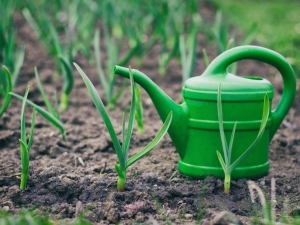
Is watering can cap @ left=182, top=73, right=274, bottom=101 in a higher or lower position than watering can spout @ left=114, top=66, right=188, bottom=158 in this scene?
higher

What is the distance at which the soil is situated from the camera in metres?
1.45

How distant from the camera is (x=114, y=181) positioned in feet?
5.30

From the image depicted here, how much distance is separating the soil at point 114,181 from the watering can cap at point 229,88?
0.25m

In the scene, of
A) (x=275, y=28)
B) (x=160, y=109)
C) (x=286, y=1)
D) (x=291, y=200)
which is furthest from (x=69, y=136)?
(x=286, y=1)

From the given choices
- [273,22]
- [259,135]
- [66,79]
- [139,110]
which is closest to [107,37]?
[66,79]

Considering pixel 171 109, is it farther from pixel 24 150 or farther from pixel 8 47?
pixel 8 47

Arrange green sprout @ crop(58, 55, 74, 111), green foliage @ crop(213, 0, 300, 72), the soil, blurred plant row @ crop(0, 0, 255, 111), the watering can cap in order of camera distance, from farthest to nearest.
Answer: green foliage @ crop(213, 0, 300, 72), blurred plant row @ crop(0, 0, 255, 111), green sprout @ crop(58, 55, 74, 111), the watering can cap, the soil

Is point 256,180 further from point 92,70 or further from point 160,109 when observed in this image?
point 92,70

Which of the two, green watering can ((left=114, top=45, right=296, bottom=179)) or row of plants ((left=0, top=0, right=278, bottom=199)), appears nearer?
row of plants ((left=0, top=0, right=278, bottom=199))

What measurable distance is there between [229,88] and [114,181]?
439 mm

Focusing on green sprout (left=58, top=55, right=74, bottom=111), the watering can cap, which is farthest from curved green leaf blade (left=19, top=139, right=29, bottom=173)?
green sprout (left=58, top=55, right=74, bottom=111)

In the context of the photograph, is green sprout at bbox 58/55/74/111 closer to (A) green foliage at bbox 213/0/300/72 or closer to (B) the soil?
(B) the soil

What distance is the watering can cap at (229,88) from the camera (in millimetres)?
1636

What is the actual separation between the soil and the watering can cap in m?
0.25
